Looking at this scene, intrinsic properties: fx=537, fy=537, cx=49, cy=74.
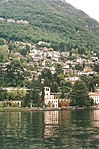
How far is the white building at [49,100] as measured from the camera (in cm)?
12105

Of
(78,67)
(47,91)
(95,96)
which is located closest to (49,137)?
(47,91)

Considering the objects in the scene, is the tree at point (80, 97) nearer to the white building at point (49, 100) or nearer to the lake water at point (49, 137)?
the white building at point (49, 100)

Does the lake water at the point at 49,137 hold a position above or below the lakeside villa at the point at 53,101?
below

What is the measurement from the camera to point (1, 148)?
129 ft

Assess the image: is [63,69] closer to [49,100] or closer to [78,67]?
[78,67]

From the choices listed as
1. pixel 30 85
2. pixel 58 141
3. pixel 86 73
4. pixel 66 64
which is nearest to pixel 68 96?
pixel 30 85

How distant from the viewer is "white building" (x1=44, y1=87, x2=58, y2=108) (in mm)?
121050

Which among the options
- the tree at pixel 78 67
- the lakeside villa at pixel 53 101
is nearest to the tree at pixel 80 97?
the lakeside villa at pixel 53 101

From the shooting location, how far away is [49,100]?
12412cm

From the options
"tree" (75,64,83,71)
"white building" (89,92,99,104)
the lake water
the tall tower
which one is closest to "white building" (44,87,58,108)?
the tall tower

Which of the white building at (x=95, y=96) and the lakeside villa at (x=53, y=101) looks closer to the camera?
the lakeside villa at (x=53, y=101)

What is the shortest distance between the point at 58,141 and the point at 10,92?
273ft

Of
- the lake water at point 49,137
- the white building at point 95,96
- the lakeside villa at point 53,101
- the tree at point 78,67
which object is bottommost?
the lake water at point 49,137

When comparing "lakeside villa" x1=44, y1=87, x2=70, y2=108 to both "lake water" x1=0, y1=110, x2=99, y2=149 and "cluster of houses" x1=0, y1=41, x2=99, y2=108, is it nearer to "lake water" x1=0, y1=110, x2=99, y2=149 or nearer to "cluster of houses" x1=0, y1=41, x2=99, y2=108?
"cluster of houses" x1=0, y1=41, x2=99, y2=108
